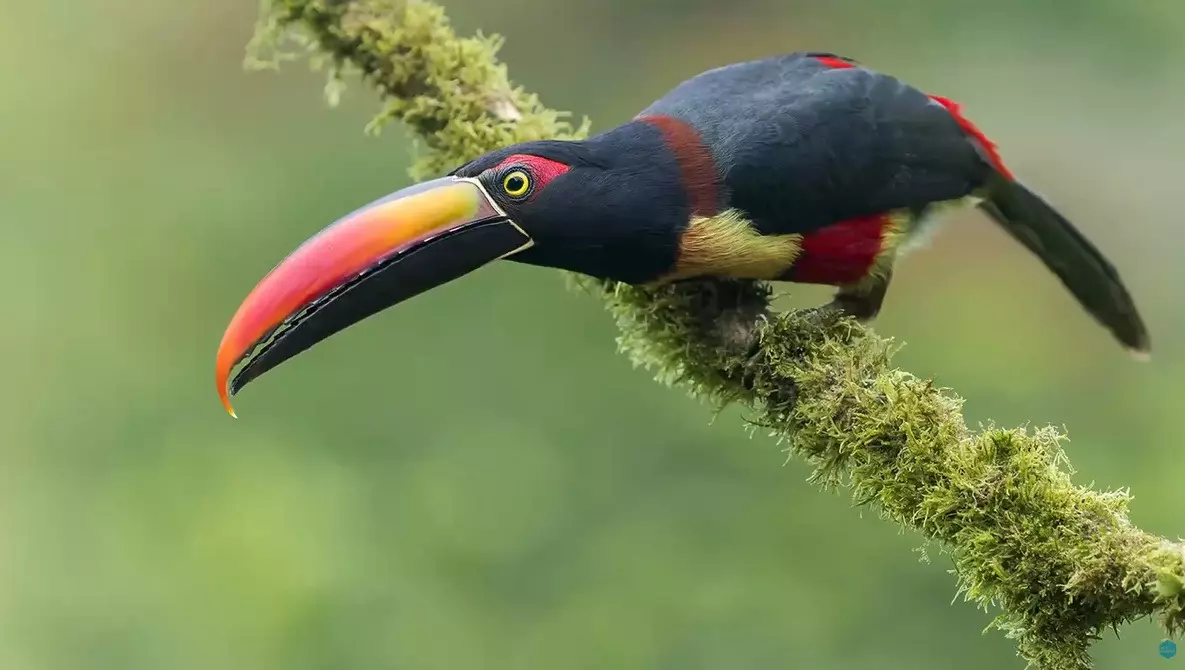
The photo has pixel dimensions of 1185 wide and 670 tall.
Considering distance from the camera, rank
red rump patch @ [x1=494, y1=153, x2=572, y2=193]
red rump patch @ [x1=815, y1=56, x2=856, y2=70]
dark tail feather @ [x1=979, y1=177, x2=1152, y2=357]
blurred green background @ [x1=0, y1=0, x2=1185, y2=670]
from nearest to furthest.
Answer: red rump patch @ [x1=494, y1=153, x2=572, y2=193]
red rump patch @ [x1=815, y1=56, x2=856, y2=70]
dark tail feather @ [x1=979, y1=177, x2=1152, y2=357]
blurred green background @ [x1=0, y1=0, x2=1185, y2=670]

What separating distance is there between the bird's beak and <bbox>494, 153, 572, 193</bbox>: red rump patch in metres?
0.07

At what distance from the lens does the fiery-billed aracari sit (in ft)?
6.11

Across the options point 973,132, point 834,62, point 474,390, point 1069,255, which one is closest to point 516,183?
point 834,62

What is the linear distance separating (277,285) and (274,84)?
14.1 feet

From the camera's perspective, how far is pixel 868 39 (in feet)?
19.0

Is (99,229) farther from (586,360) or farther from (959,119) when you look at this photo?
(959,119)

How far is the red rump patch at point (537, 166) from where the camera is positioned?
1947 mm

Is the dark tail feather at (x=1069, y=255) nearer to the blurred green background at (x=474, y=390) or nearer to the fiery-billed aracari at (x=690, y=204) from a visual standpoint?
the fiery-billed aracari at (x=690, y=204)

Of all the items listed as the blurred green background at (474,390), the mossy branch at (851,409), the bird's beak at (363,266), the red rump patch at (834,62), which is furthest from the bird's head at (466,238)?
the blurred green background at (474,390)

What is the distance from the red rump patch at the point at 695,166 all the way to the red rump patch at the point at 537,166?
24cm

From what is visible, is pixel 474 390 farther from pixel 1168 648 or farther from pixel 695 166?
pixel 1168 648

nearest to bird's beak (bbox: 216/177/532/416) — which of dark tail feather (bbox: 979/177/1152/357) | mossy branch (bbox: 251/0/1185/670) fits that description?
mossy branch (bbox: 251/0/1185/670)

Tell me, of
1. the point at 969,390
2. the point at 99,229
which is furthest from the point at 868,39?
the point at 99,229

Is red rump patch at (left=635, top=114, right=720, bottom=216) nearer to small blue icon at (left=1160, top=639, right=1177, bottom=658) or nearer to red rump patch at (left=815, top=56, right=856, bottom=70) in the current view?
red rump patch at (left=815, top=56, right=856, bottom=70)
